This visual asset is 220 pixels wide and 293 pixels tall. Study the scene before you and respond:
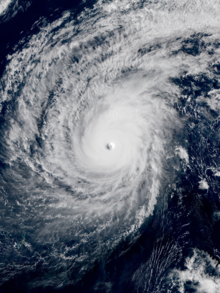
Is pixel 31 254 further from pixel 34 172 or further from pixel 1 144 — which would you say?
pixel 1 144

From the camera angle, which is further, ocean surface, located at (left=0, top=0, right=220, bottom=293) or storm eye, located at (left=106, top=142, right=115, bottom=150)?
storm eye, located at (left=106, top=142, right=115, bottom=150)

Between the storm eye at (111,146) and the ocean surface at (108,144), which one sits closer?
the ocean surface at (108,144)

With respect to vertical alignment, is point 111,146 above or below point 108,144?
below

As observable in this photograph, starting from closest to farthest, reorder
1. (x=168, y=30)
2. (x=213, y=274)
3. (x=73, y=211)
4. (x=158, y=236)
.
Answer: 1. (x=213, y=274)
2. (x=158, y=236)
3. (x=73, y=211)
4. (x=168, y=30)

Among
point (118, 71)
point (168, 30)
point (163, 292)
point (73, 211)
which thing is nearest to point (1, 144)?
point (73, 211)

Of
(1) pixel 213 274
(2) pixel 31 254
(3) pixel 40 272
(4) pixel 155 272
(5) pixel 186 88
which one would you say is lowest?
(1) pixel 213 274

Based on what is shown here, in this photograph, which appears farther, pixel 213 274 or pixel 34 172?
pixel 34 172

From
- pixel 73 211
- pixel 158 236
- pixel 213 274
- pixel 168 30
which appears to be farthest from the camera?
pixel 168 30

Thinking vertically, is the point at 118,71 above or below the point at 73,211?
above
